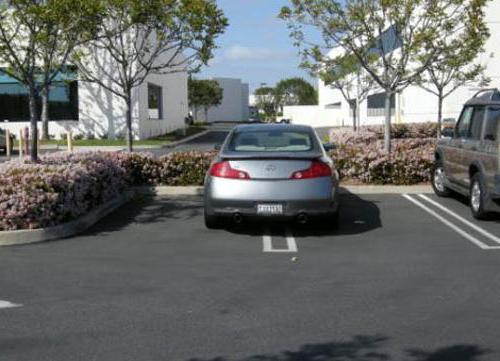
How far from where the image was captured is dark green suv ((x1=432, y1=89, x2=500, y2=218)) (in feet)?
31.3

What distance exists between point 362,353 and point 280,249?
3.66 metres

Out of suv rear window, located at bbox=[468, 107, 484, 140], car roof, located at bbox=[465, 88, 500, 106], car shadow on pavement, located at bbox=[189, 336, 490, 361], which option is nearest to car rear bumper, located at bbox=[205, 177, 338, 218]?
suv rear window, located at bbox=[468, 107, 484, 140]

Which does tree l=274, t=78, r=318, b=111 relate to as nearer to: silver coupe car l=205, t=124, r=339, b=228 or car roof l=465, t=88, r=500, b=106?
car roof l=465, t=88, r=500, b=106

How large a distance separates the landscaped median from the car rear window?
2345mm

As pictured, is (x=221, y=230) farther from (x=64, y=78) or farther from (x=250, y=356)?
(x=64, y=78)

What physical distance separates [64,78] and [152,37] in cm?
740

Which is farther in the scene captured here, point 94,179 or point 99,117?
point 99,117

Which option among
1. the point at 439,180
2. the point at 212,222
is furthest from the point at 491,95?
the point at 212,222

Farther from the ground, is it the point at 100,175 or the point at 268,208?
the point at 100,175

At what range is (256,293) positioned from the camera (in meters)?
6.17

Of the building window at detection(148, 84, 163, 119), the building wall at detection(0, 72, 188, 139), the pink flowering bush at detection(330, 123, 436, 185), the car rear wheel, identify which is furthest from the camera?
the building window at detection(148, 84, 163, 119)

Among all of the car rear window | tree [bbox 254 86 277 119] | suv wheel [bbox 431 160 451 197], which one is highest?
tree [bbox 254 86 277 119]

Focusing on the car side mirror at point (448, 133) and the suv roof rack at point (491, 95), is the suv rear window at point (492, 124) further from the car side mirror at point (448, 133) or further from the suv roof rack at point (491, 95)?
the car side mirror at point (448, 133)

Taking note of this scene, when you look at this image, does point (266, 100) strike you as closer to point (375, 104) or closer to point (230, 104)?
point (230, 104)
